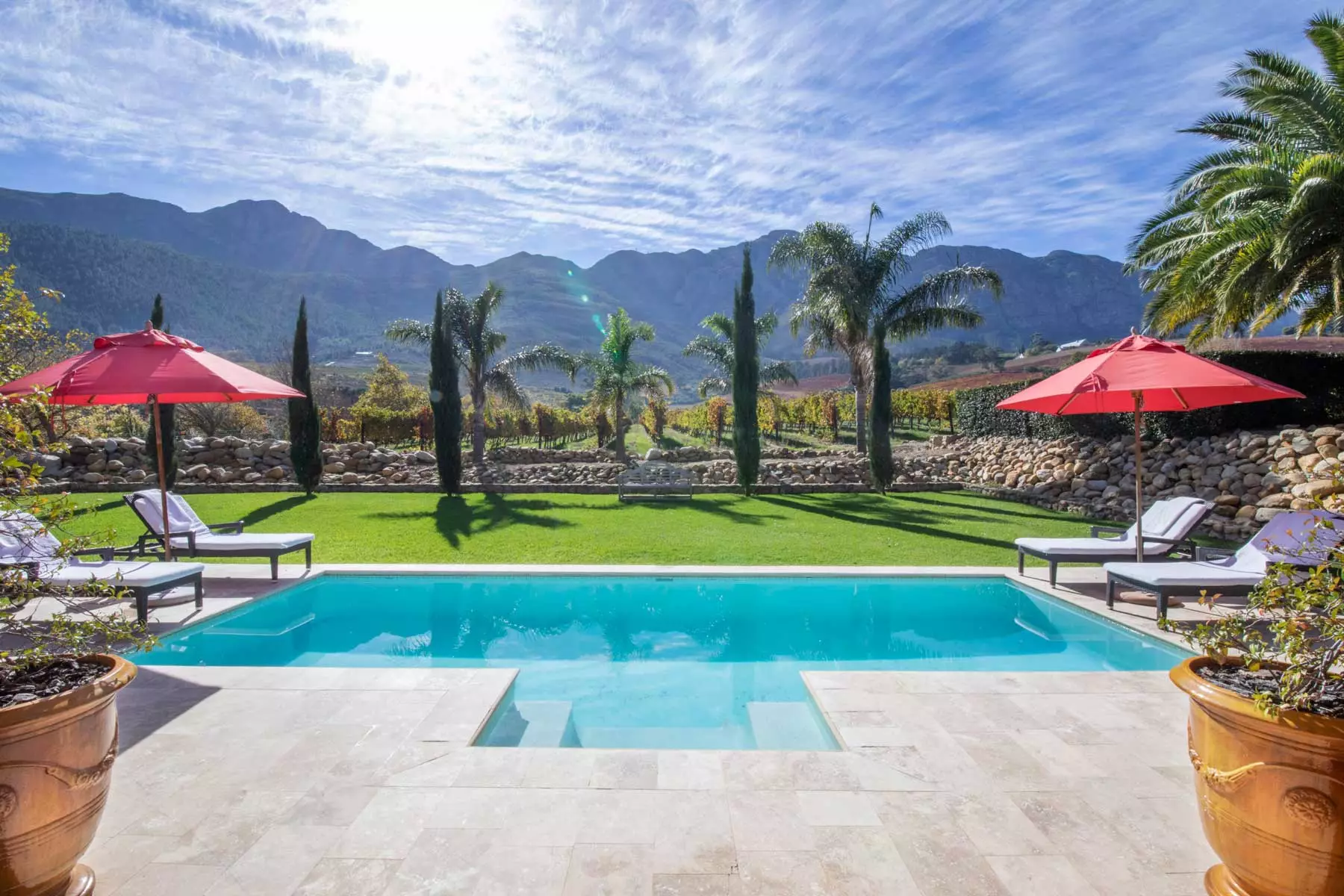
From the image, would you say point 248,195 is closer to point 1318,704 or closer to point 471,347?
point 471,347

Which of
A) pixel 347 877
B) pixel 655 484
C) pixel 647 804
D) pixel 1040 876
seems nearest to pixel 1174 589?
pixel 1040 876

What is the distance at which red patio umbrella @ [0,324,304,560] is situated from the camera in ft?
17.9

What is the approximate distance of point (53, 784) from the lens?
195 centimetres

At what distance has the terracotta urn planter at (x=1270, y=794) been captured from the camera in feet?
5.86

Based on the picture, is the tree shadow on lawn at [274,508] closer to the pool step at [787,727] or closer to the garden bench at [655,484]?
the garden bench at [655,484]

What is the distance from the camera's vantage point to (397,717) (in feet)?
12.0

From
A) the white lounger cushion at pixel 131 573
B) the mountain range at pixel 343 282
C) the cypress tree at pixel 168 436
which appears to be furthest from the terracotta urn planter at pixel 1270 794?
the mountain range at pixel 343 282

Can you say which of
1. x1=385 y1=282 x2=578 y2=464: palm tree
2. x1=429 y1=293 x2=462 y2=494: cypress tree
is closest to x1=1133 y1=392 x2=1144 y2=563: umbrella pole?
x1=429 y1=293 x2=462 y2=494: cypress tree

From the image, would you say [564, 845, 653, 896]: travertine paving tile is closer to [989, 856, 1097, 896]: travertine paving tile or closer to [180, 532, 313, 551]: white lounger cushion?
[989, 856, 1097, 896]: travertine paving tile

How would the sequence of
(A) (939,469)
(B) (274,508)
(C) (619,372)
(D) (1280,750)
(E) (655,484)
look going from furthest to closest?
(C) (619,372) < (A) (939,469) < (E) (655,484) < (B) (274,508) < (D) (1280,750)

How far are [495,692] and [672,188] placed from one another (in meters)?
23.8

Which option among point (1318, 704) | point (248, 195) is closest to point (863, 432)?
point (1318, 704)

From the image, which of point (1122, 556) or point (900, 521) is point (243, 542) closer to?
point (1122, 556)

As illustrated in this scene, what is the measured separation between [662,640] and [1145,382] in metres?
4.71
